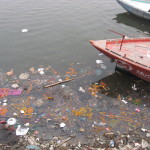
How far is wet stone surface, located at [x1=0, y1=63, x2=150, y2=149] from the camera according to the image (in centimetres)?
496

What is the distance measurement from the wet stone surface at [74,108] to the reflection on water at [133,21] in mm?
4990

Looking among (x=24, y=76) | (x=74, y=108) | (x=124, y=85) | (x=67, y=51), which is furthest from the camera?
(x=67, y=51)

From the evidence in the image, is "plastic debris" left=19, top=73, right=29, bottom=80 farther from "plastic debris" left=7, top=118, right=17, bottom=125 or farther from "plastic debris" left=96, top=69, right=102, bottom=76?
"plastic debris" left=96, top=69, right=102, bottom=76

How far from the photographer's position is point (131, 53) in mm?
6598

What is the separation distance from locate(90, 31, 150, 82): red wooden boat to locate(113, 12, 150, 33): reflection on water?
161 inches

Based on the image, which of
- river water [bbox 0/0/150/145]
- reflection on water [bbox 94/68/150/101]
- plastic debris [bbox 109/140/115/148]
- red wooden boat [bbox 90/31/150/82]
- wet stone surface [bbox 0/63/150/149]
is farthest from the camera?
reflection on water [bbox 94/68/150/101]

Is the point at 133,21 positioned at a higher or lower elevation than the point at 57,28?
higher

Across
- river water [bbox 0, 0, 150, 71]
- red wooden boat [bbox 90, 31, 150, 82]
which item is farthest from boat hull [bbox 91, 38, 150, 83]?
river water [bbox 0, 0, 150, 71]

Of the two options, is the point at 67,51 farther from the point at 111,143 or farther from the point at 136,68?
the point at 111,143

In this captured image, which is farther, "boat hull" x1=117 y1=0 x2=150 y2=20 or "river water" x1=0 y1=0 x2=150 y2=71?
"boat hull" x1=117 y1=0 x2=150 y2=20

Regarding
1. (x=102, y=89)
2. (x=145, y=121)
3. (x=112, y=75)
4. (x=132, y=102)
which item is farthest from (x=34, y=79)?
(x=145, y=121)

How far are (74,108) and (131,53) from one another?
2.98 m

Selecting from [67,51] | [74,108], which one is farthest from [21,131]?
[67,51]

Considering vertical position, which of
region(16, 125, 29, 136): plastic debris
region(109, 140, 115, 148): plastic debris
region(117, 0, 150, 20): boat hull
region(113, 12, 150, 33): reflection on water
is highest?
region(117, 0, 150, 20): boat hull
